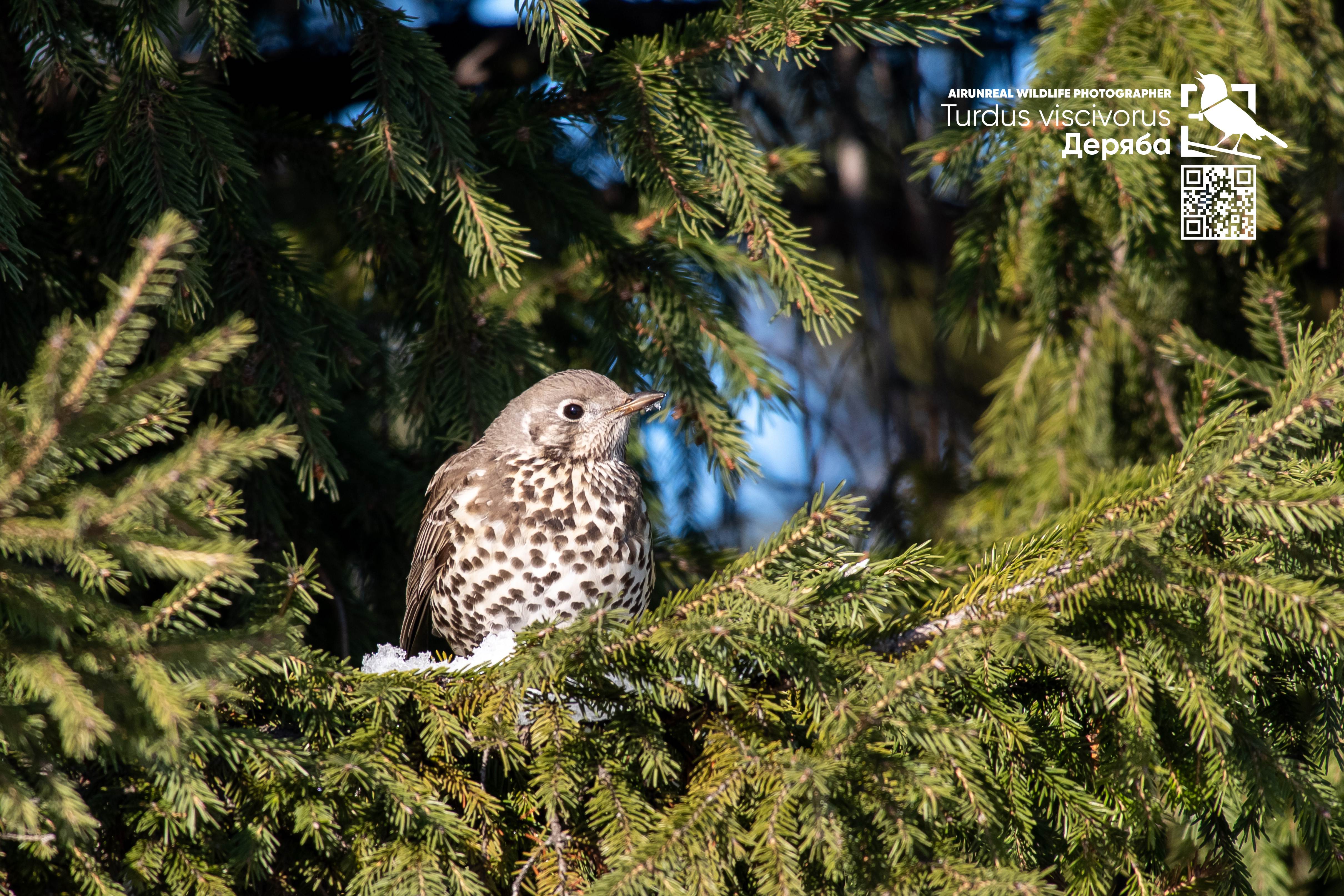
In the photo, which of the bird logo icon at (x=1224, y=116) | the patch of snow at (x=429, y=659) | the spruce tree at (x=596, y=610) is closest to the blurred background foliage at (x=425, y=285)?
the spruce tree at (x=596, y=610)

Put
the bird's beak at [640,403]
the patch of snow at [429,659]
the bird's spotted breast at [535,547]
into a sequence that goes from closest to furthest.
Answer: the patch of snow at [429,659] → the bird's spotted breast at [535,547] → the bird's beak at [640,403]

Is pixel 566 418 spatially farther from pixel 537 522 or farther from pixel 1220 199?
pixel 1220 199

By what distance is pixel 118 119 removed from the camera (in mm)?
2057

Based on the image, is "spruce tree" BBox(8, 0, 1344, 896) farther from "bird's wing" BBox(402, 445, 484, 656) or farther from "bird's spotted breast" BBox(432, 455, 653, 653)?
"bird's spotted breast" BBox(432, 455, 653, 653)

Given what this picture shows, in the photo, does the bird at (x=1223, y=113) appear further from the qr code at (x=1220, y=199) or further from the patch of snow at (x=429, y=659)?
the patch of snow at (x=429, y=659)

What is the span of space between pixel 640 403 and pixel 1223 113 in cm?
179

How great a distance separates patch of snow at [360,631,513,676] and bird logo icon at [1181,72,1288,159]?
2263 mm

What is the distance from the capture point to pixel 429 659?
2.38 metres

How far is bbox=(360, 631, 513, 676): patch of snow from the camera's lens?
2.10m

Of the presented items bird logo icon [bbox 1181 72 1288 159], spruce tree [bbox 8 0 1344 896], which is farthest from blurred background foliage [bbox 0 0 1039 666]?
bird logo icon [bbox 1181 72 1288 159]

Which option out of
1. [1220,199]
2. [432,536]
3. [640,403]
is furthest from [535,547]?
[1220,199]

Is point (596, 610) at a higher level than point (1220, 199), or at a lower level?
lower

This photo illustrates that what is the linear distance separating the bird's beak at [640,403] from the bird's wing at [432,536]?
43 centimetres

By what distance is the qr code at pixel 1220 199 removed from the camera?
2.80 meters
